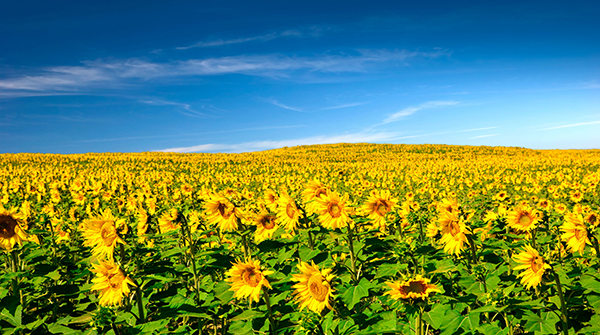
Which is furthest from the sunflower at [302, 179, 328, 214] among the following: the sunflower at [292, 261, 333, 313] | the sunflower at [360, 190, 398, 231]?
the sunflower at [292, 261, 333, 313]

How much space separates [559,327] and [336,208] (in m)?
2.95

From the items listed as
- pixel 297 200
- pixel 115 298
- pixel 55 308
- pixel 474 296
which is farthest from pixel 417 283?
pixel 55 308

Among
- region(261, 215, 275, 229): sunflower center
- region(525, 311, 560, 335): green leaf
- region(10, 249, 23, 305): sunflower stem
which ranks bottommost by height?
region(525, 311, 560, 335): green leaf

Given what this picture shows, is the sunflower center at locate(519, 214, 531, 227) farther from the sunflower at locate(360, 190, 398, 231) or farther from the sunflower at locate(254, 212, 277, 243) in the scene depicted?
the sunflower at locate(254, 212, 277, 243)

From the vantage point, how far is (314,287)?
2.70 m

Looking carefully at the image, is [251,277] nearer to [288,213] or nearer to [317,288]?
[317,288]

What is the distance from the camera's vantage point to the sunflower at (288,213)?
348 centimetres

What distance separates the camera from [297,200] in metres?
3.67

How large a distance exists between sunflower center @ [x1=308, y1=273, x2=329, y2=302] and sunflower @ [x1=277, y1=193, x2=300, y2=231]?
0.86 meters

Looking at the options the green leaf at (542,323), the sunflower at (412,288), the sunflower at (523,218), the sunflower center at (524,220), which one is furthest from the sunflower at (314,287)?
the sunflower center at (524,220)

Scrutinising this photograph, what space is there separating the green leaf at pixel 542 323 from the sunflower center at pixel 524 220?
4.79ft

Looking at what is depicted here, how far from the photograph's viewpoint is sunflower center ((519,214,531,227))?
4.04m

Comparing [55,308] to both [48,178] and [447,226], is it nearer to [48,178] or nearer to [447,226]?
[447,226]

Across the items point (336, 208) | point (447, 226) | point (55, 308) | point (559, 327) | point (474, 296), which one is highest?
point (336, 208)
